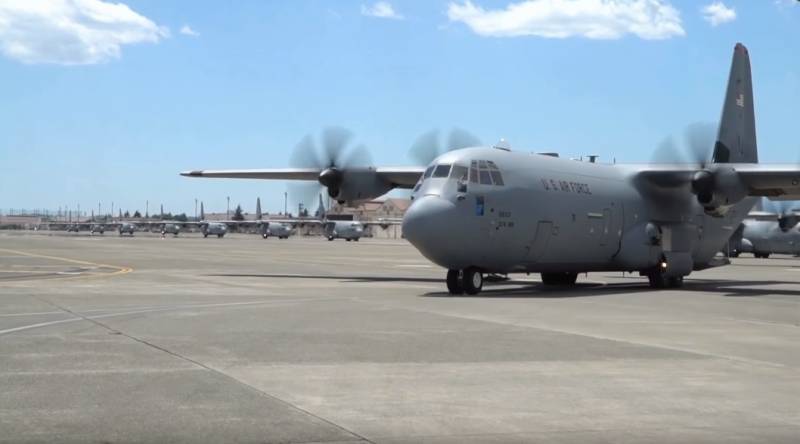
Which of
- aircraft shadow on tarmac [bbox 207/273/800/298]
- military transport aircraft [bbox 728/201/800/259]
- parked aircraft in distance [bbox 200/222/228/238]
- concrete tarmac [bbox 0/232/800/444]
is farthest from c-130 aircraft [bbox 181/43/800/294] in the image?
parked aircraft in distance [bbox 200/222/228/238]

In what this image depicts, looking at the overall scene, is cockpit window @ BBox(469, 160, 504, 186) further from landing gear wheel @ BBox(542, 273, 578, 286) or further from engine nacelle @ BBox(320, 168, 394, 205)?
engine nacelle @ BBox(320, 168, 394, 205)

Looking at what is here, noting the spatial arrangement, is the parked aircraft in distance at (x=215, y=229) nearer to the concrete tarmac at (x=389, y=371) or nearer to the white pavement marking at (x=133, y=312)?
the concrete tarmac at (x=389, y=371)

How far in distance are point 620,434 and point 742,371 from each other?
13.1 ft

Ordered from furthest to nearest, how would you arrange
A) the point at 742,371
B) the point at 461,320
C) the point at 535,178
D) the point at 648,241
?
1. the point at 648,241
2. the point at 535,178
3. the point at 461,320
4. the point at 742,371

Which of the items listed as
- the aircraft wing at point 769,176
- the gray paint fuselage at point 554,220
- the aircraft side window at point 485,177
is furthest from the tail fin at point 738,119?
the aircraft side window at point 485,177

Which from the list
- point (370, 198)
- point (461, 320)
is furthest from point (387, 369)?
point (370, 198)

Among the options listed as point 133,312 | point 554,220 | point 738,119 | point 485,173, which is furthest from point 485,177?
point 738,119

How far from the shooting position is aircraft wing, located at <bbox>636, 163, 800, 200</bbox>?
88.6 feet

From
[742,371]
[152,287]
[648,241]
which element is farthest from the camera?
[648,241]

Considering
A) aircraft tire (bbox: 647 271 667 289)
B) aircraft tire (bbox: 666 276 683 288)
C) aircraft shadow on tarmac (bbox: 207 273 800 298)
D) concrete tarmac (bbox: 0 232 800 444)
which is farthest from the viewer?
aircraft tire (bbox: 666 276 683 288)

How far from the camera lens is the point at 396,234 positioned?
513 ft

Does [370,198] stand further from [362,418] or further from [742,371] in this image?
[362,418]

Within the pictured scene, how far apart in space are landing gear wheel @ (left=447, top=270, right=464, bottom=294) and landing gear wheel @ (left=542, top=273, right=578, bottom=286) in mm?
6966

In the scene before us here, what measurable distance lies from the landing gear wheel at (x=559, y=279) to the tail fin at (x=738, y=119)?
7.49 metres
